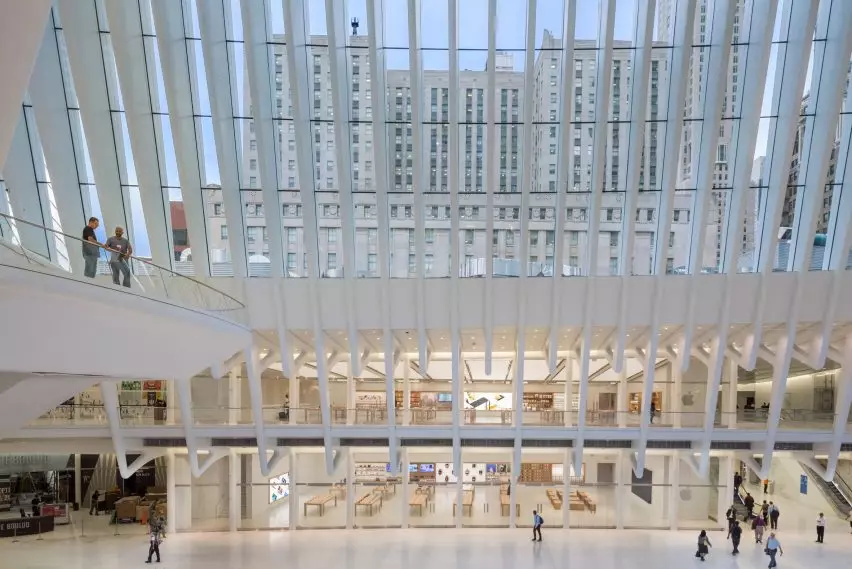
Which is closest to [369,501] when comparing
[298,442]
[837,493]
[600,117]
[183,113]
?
[298,442]

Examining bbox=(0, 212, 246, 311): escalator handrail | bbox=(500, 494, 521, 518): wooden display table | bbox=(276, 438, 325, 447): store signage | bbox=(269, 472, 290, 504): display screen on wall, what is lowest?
bbox=(500, 494, 521, 518): wooden display table

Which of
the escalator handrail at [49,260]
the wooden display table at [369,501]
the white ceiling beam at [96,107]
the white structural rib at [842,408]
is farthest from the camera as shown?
the wooden display table at [369,501]

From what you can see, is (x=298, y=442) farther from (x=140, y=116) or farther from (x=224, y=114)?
(x=140, y=116)

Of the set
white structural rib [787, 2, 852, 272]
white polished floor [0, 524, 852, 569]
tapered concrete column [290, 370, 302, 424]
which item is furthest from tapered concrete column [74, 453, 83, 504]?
white structural rib [787, 2, 852, 272]

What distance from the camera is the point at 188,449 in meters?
22.1

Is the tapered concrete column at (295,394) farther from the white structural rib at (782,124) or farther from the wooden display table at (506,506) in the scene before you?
the white structural rib at (782,124)

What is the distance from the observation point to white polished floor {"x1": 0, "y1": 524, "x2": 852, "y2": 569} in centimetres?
1995

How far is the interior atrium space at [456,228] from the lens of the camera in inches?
706

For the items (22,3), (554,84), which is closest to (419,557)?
(554,84)

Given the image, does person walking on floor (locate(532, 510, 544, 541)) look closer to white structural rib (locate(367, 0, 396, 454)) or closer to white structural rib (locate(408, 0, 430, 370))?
white structural rib (locate(367, 0, 396, 454))

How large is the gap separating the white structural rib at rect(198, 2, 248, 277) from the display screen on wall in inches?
351

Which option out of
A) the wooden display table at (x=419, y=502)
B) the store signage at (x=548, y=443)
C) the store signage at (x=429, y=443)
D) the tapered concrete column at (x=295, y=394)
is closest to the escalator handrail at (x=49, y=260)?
the tapered concrete column at (x=295, y=394)

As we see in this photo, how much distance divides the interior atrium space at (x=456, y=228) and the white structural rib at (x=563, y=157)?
3.1 inches

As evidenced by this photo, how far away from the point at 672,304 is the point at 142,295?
15.0 meters
